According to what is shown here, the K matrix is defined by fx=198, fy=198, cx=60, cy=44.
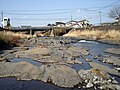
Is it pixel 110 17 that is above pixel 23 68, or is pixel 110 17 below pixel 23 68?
above

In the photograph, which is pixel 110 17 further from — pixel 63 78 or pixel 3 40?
→ pixel 63 78

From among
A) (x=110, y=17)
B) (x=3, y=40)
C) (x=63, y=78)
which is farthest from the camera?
(x=110, y=17)

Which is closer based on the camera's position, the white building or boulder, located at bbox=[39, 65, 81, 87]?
boulder, located at bbox=[39, 65, 81, 87]

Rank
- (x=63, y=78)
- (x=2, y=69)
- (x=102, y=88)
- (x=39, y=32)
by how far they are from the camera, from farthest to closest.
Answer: (x=39, y=32) < (x=2, y=69) < (x=63, y=78) < (x=102, y=88)

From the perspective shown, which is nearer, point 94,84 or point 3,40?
point 94,84

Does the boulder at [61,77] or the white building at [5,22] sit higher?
the white building at [5,22]

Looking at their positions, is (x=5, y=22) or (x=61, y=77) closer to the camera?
(x=61, y=77)

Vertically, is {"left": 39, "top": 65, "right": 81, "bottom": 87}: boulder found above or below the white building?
below

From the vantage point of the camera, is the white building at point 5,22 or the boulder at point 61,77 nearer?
the boulder at point 61,77

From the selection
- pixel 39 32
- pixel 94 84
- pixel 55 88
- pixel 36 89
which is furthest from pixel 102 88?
pixel 39 32

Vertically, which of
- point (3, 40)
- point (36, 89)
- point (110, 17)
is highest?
point (110, 17)

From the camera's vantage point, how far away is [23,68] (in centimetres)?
1438

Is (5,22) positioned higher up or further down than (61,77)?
Answer: higher up

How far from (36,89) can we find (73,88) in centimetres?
195
